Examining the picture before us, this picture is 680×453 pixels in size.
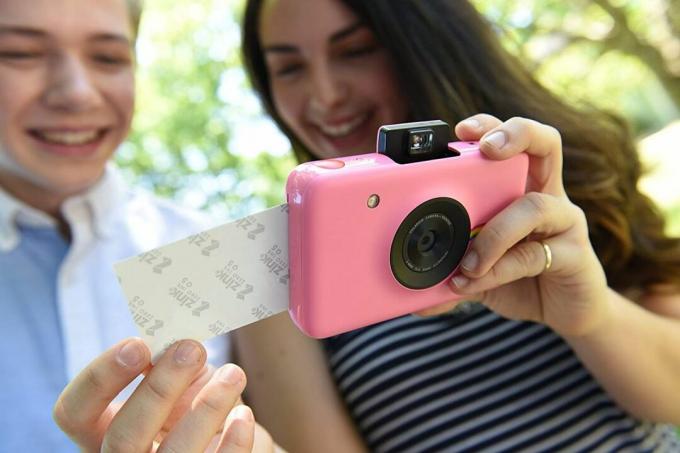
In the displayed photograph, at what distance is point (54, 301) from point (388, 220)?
0.76 meters

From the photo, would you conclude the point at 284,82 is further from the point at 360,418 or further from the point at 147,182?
the point at 147,182

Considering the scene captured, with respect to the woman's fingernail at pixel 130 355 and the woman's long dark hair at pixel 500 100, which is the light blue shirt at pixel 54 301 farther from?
the woman's long dark hair at pixel 500 100

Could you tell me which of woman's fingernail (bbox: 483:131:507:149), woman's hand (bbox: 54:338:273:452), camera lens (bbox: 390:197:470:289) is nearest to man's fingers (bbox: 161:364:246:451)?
woman's hand (bbox: 54:338:273:452)

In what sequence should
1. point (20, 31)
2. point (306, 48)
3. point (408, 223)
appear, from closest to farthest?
point (408, 223) → point (20, 31) → point (306, 48)

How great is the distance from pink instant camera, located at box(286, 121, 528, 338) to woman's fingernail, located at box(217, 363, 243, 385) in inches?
3.6

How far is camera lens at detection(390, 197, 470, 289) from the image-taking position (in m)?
0.67

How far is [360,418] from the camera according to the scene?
3.42 ft

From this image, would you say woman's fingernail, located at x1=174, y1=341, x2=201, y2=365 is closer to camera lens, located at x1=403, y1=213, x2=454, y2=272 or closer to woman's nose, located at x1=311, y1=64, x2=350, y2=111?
camera lens, located at x1=403, y1=213, x2=454, y2=272

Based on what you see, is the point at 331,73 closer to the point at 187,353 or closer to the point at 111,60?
the point at 111,60

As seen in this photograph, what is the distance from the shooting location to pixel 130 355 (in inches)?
22.2

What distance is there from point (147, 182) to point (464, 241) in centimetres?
245

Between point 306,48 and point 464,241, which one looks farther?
point 306,48

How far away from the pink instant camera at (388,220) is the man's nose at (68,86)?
60 centimetres

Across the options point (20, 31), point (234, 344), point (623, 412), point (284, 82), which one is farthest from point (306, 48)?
point (623, 412)
